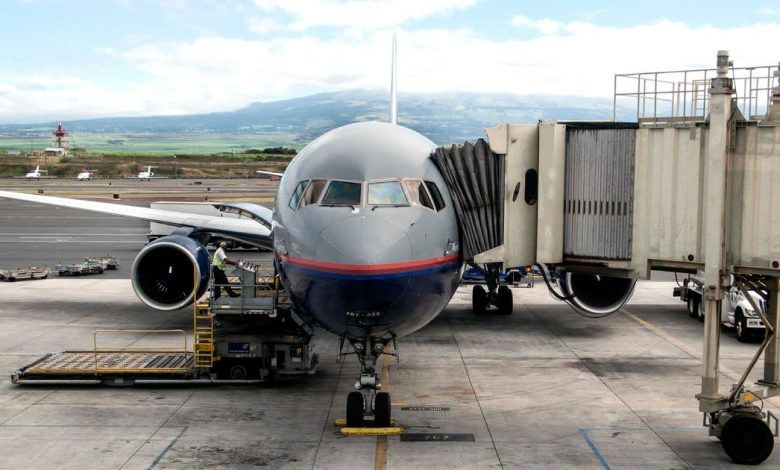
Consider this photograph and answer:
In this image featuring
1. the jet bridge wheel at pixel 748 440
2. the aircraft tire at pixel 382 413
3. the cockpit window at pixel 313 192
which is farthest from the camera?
the aircraft tire at pixel 382 413

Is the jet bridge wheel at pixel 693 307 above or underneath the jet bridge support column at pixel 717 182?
underneath

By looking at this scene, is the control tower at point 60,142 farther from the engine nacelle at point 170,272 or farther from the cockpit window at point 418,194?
the cockpit window at point 418,194

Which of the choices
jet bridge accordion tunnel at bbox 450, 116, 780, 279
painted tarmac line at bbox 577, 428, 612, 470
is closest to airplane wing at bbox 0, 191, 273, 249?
jet bridge accordion tunnel at bbox 450, 116, 780, 279

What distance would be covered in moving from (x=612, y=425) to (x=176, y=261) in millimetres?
11888

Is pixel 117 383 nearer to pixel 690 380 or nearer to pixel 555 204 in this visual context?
pixel 555 204

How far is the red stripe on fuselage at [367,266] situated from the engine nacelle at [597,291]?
5.46 m

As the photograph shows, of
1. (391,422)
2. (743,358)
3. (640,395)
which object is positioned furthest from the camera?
(743,358)

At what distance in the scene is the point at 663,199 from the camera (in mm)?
13703

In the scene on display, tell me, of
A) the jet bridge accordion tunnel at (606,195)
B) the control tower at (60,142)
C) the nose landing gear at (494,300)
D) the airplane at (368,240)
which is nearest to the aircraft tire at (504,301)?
the nose landing gear at (494,300)

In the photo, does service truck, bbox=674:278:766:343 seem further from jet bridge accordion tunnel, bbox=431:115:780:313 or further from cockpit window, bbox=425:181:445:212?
cockpit window, bbox=425:181:445:212

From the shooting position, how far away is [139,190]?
287 ft

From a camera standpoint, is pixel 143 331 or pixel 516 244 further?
pixel 143 331

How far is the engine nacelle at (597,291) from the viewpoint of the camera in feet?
59.0

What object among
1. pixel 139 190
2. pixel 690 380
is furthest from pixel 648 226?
pixel 139 190
